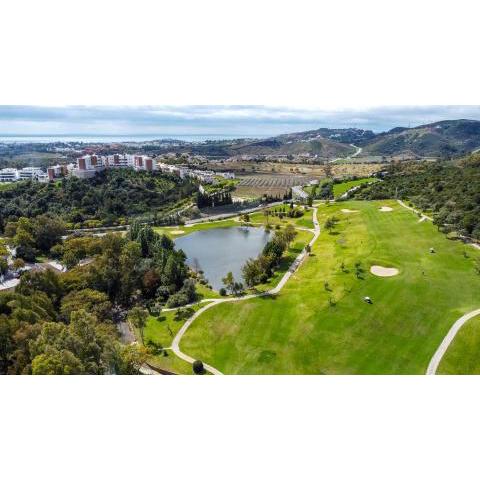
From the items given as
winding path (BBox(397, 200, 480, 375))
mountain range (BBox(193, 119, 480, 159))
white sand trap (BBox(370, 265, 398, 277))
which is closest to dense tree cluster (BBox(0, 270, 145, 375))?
winding path (BBox(397, 200, 480, 375))

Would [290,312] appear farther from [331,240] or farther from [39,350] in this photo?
[331,240]

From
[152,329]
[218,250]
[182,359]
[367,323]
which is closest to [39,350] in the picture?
[182,359]

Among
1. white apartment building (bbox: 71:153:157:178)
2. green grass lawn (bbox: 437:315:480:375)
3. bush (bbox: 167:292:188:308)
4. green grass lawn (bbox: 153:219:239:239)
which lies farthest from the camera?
white apartment building (bbox: 71:153:157:178)

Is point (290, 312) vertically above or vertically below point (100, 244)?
below

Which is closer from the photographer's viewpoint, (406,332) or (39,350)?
(39,350)

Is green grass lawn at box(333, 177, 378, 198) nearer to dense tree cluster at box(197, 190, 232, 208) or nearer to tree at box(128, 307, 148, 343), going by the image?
dense tree cluster at box(197, 190, 232, 208)

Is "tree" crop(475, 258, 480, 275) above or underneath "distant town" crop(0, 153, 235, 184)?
underneath

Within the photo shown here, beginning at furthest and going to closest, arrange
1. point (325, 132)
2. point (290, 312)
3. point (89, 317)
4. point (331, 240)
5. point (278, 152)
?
point (325, 132) < point (278, 152) < point (331, 240) < point (290, 312) < point (89, 317)

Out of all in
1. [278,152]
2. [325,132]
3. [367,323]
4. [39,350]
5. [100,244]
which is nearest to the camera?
[39,350]
